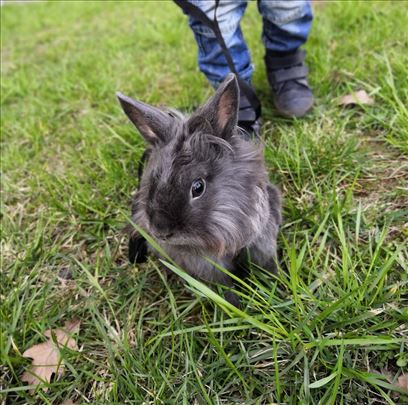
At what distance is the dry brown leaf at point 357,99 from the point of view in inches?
115

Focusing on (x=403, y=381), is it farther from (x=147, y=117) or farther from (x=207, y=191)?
(x=147, y=117)

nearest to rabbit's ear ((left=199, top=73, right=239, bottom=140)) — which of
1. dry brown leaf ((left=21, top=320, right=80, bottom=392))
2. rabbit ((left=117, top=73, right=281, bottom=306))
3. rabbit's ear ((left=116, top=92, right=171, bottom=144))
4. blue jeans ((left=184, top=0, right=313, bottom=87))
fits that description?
rabbit ((left=117, top=73, right=281, bottom=306))

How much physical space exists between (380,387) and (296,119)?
199 cm

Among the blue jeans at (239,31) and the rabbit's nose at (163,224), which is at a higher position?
the blue jeans at (239,31)

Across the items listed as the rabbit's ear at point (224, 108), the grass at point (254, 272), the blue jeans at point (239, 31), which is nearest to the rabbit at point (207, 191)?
the rabbit's ear at point (224, 108)

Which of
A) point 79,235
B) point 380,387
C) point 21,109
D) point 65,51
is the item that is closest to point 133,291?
point 79,235

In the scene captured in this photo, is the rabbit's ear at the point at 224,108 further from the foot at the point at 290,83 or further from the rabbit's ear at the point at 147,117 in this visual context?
the foot at the point at 290,83

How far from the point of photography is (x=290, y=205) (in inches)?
93.4

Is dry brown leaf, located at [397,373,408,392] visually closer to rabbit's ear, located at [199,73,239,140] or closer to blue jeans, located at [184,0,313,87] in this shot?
rabbit's ear, located at [199,73,239,140]

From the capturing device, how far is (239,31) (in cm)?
302

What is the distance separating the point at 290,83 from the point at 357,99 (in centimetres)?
53

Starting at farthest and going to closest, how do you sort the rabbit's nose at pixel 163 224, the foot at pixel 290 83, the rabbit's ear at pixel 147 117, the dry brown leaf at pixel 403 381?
the foot at pixel 290 83
the rabbit's ear at pixel 147 117
the rabbit's nose at pixel 163 224
the dry brown leaf at pixel 403 381

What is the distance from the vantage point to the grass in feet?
5.48

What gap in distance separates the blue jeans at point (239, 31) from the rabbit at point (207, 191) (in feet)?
3.55
